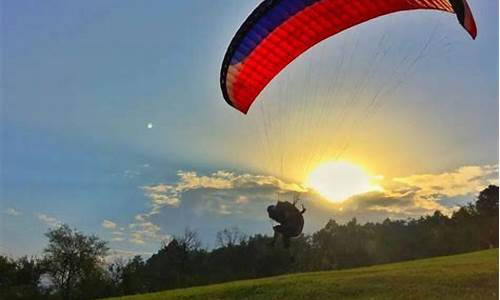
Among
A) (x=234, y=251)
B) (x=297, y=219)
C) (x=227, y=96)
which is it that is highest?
(x=234, y=251)

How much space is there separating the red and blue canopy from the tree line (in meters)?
45.3

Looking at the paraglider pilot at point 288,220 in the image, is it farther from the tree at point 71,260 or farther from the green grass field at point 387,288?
the tree at point 71,260

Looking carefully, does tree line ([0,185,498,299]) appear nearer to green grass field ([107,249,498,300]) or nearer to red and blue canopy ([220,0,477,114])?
green grass field ([107,249,498,300])

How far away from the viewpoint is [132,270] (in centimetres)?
6188

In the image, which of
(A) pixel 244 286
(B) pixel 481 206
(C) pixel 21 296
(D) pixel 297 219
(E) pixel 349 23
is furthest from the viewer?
(B) pixel 481 206

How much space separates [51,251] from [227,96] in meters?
56.9

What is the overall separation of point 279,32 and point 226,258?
2280 inches

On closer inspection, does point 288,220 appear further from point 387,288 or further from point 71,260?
point 71,260

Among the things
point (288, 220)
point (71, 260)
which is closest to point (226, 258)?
point (71, 260)

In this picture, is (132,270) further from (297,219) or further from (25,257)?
(297,219)

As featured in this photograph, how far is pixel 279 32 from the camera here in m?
13.1

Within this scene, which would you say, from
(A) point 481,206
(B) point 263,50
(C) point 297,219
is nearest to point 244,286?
(C) point 297,219

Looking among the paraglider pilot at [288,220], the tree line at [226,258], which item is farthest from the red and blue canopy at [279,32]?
the tree line at [226,258]

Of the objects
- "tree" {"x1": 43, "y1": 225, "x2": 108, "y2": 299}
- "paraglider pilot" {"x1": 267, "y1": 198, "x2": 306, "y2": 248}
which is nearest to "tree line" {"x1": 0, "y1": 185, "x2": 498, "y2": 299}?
"tree" {"x1": 43, "y1": 225, "x2": 108, "y2": 299}
